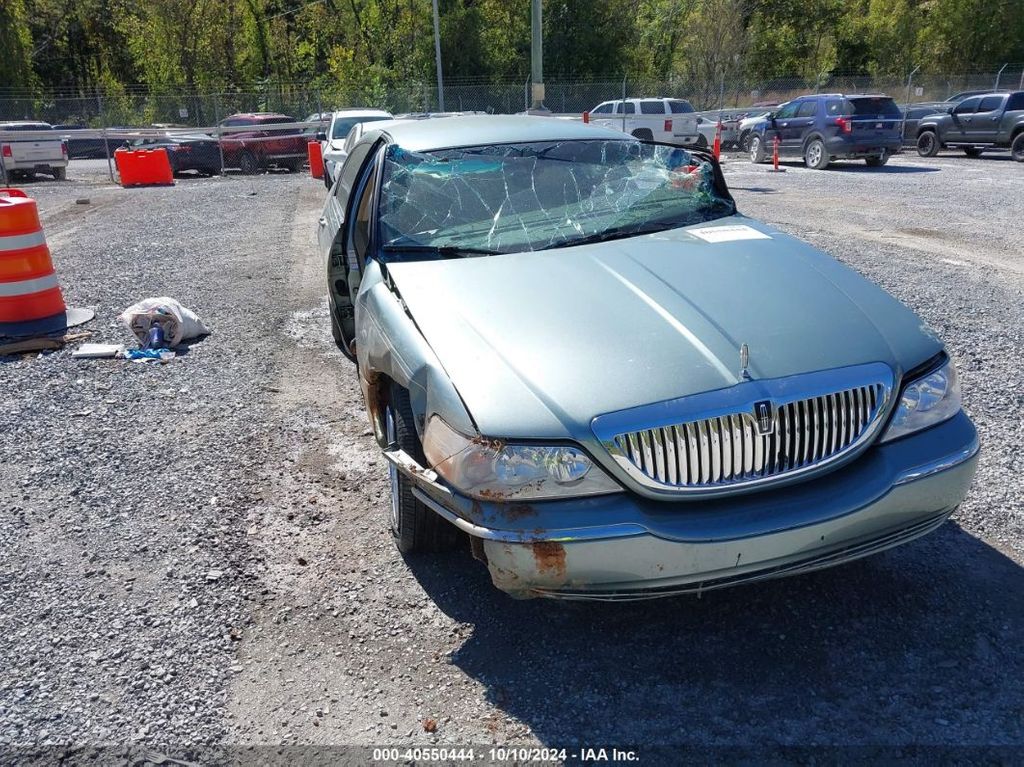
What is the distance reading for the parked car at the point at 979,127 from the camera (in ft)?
65.6

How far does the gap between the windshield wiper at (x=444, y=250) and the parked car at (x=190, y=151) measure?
22631 millimetres

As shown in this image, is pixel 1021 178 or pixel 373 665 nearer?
pixel 373 665

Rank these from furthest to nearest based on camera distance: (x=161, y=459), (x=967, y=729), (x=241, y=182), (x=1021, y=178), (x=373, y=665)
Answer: (x=241, y=182) → (x=1021, y=178) → (x=161, y=459) → (x=373, y=665) → (x=967, y=729)

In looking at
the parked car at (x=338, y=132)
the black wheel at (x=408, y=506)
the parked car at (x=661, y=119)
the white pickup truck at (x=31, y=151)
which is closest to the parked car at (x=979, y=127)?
the parked car at (x=661, y=119)

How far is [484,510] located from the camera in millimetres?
2549

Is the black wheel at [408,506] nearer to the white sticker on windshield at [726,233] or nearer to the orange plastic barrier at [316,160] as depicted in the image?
the white sticker on windshield at [726,233]

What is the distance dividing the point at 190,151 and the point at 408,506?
922 inches

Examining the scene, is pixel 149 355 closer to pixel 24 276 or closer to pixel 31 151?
pixel 24 276

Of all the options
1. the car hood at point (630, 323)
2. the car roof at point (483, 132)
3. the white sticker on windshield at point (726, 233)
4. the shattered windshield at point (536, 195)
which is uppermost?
the car roof at point (483, 132)

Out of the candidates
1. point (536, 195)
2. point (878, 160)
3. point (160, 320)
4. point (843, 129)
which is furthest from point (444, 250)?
point (878, 160)

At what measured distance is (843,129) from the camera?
750 inches

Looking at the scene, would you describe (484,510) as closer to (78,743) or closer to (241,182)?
(78,743)

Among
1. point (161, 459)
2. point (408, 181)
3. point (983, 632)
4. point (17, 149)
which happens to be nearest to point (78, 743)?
point (161, 459)

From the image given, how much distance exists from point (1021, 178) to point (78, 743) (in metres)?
19.2
